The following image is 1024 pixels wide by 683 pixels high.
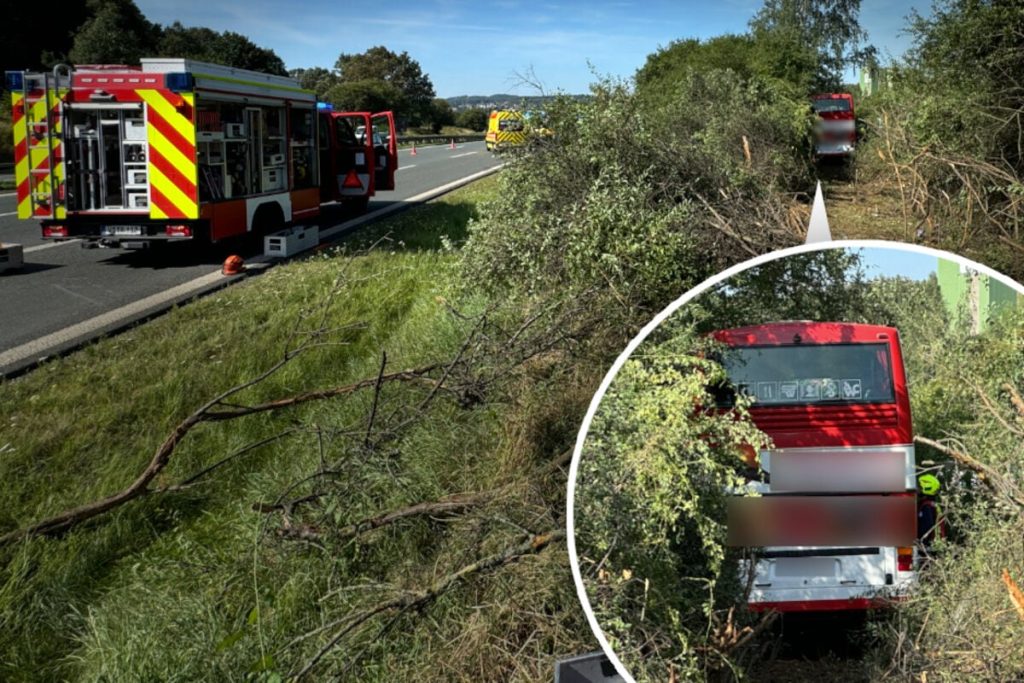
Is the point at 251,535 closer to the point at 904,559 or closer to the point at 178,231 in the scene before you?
the point at 904,559

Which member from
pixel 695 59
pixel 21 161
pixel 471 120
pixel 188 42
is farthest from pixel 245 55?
pixel 21 161

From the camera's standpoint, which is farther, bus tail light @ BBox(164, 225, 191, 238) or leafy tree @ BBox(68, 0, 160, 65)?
leafy tree @ BBox(68, 0, 160, 65)

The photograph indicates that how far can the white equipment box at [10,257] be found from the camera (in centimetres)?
1247

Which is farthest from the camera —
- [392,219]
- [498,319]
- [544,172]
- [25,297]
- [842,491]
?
[392,219]

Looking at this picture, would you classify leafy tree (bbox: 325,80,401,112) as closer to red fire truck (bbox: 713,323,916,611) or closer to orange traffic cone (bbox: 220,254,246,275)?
orange traffic cone (bbox: 220,254,246,275)

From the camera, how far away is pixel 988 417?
4.59 ft

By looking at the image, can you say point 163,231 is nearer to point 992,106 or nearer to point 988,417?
point 992,106

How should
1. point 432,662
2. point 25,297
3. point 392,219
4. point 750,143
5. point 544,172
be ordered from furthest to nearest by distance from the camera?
point 392,219, point 750,143, point 25,297, point 544,172, point 432,662

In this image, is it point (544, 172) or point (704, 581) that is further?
point (544, 172)

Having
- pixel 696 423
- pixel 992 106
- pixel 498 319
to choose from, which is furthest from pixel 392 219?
pixel 696 423

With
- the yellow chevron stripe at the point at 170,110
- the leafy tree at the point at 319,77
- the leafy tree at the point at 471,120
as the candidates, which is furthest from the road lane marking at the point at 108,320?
the leafy tree at the point at 471,120

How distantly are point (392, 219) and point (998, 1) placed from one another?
10.2 metres

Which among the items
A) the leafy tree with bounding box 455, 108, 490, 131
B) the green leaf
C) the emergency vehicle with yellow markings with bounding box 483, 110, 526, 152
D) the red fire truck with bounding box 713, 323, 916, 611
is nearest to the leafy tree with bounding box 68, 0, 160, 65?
the leafy tree with bounding box 455, 108, 490, 131

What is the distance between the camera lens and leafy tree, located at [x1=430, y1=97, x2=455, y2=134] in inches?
2921
